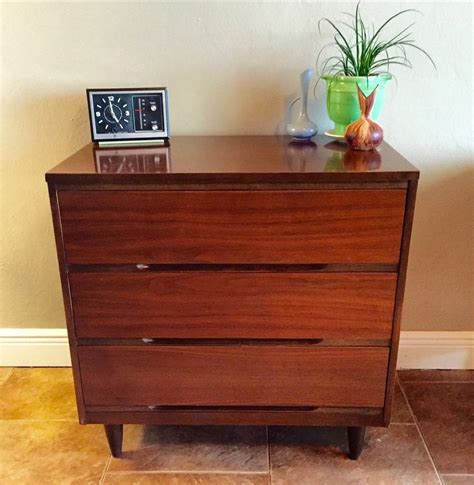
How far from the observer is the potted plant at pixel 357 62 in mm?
1369

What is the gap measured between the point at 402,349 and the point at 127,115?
1184 mm

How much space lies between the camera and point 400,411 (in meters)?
1.61

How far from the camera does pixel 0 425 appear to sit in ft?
5.09

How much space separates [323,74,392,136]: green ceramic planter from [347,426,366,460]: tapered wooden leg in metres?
0.79

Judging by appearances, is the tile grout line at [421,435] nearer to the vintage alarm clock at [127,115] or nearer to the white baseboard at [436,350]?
the white baseboard at [436,350]

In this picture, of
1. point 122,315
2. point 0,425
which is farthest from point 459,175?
point 0,425

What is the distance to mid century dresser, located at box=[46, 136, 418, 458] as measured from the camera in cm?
112

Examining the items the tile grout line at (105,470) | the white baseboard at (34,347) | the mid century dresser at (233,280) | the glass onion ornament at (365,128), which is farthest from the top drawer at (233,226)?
the white baseboard at (34,347)

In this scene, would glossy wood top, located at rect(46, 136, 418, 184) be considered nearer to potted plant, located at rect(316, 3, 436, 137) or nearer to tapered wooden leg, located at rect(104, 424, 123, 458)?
potted plant, located at rect(316, 3, 436, 137)

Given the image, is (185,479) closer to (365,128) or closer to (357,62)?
(365,128)

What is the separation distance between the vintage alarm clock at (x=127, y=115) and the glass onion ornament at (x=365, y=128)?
50 cm

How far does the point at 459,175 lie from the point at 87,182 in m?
1.13

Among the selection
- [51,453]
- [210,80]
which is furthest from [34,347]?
[210,80]

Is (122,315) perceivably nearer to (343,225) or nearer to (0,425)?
(343,225)
